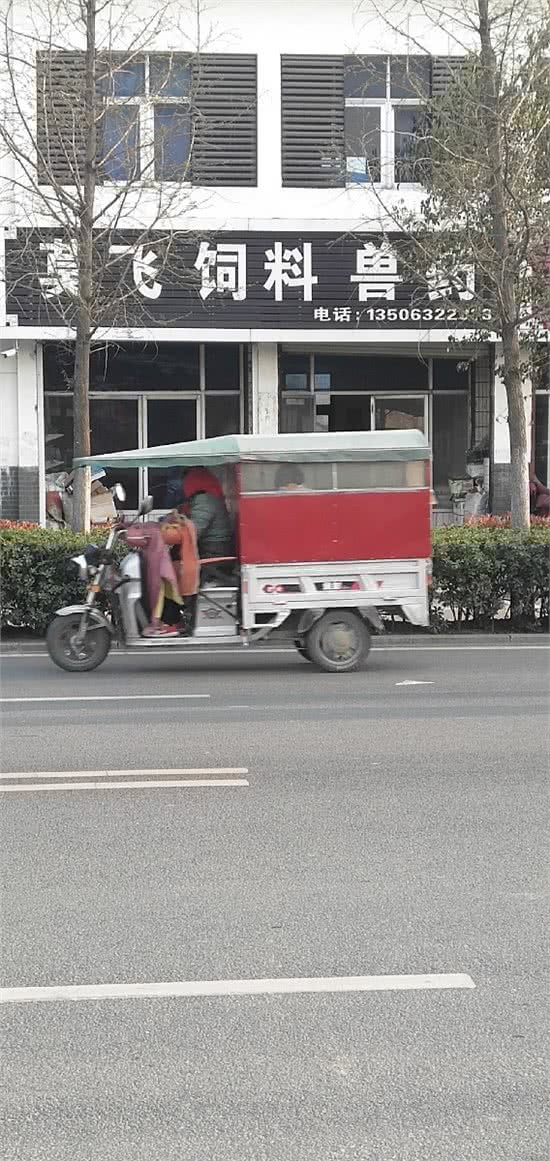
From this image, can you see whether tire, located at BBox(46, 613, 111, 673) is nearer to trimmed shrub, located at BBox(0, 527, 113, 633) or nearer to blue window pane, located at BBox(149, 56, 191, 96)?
trimmed shrub, located at BBox(0, 527, 113, 633)

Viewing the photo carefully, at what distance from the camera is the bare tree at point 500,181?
15.5 metres

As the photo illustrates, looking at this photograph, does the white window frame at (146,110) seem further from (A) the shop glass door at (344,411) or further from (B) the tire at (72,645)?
(B) the tire at (72,645)

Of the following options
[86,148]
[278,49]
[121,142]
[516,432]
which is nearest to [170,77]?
[121,142]

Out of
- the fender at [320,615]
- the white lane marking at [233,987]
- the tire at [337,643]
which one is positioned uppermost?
the fender at [320,615]

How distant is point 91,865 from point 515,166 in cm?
1248

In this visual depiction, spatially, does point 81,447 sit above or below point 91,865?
above

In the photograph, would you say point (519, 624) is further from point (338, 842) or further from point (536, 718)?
point (338, 842)

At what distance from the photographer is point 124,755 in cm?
809

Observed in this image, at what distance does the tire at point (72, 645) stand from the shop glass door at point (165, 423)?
32.8 ft

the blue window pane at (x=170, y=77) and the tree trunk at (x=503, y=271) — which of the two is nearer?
the tree trunk at (x=503, y=271)

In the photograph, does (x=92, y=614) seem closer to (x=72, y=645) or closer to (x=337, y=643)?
(x=72, y=645)

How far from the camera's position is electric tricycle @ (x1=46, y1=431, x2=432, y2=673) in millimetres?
11789

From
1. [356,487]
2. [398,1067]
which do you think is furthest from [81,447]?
[398,1067]

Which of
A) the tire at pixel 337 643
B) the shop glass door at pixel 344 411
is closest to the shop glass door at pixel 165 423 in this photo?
the shop glass door at pixel 344 411
